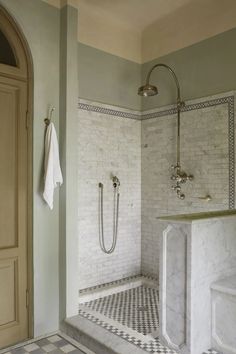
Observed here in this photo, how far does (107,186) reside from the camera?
13.2 ft

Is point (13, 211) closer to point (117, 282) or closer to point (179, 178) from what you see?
point (117, 282)

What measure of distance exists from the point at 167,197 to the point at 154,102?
127 centimetres

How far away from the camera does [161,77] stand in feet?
13.6

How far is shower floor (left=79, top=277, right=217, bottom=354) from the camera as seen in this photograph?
2.67 metres

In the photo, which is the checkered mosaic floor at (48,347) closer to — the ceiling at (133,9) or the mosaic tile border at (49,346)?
the mosaic tile border at (49,346)

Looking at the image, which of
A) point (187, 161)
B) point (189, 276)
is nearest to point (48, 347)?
point (189, 276)

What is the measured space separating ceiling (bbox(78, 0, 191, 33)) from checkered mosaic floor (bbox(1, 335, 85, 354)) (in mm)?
3539

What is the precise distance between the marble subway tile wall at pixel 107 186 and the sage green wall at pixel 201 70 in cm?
56

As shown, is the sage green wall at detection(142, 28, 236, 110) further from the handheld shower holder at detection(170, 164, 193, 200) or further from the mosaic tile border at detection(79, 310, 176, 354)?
the mosaic tile border at detection(79, 310, 176, 354)

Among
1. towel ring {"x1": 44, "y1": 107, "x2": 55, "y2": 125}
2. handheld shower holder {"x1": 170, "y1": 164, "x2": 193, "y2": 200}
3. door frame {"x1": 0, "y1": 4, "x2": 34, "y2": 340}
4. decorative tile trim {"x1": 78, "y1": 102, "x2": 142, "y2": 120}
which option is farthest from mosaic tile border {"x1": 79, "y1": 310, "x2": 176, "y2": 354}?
decorative tile trim {"x1": 78, "y1": 102, "x2": 142, "y2": 120}

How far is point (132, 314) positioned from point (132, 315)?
0.02m

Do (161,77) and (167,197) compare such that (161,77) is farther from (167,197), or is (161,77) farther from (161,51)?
(167,197)

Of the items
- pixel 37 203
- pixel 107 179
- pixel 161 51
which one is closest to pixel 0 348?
pixel 37 203

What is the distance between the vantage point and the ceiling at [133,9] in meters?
3.66
